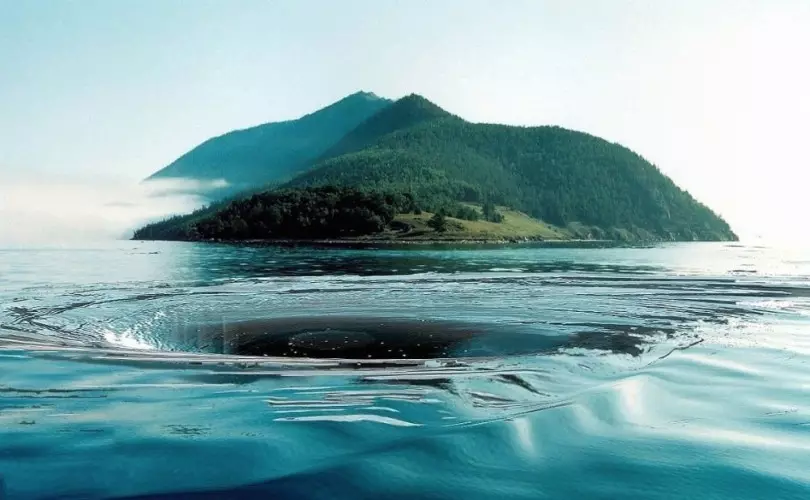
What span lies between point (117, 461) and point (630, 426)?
881 cm

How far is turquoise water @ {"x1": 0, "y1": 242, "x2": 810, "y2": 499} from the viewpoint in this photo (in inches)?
380

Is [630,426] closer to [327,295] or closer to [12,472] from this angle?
[12,472]

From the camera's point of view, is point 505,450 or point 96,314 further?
point 96,314

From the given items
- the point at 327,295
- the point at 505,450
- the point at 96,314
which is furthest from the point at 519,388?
the point at 327,295

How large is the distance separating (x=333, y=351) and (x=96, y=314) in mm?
15213

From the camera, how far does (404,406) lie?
13.4 m

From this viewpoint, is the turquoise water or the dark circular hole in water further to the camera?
the dark circular hole in water

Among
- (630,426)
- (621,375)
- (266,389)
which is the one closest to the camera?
(630,426)

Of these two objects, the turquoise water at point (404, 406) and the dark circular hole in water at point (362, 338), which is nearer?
the turquoise water at point (404, 406)

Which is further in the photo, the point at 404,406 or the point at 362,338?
the point at 362,338

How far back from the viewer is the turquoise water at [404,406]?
964 cm

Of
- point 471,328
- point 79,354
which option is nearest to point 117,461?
point 79,354

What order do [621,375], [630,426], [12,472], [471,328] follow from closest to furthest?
[12,472] < [630,426] < [621,375] < [471,328]

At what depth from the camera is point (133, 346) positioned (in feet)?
72.4
